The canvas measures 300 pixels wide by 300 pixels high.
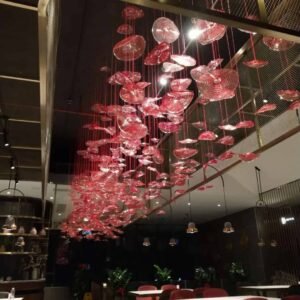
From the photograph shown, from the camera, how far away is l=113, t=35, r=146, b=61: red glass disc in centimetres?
228

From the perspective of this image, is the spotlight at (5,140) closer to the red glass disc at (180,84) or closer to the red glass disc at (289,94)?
the red glass disc at (180,84)

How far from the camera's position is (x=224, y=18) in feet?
5.53

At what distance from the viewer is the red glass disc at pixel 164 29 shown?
2227mm

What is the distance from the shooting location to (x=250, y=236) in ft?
39.2

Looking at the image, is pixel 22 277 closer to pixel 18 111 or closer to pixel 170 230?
pixel 18 111

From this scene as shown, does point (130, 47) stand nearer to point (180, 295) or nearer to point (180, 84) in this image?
point (180, 84)

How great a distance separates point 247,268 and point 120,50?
11548 millimetres

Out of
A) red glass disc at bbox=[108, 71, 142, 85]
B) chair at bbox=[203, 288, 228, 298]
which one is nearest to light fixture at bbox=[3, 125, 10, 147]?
red glass disc at bbox=[108, 71, 142, 85]

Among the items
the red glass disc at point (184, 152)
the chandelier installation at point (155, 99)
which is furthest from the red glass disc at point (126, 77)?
the red glass disc at point (184, 152)

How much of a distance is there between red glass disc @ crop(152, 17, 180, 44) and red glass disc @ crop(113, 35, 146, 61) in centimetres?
12

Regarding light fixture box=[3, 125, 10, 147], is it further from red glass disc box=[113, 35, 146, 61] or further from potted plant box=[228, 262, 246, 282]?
potted plant box=[228, 262, 246, 282]

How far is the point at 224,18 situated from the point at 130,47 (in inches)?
33.8

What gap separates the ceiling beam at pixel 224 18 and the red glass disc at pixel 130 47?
2.18 feet

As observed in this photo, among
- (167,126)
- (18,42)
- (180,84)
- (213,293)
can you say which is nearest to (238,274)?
(213,293)
